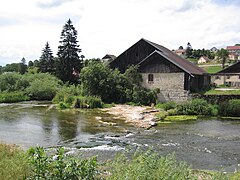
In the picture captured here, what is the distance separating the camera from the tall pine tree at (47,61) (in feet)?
163

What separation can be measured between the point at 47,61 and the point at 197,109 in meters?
38.3

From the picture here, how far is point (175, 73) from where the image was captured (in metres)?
26.7

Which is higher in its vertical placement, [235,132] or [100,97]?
[100,97]

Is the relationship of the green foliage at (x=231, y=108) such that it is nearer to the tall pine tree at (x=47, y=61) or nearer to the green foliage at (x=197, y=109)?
the green foliage at (x=197, y=109)

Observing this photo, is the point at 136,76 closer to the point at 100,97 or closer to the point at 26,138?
the point at 100,97

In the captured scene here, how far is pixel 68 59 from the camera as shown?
140 feet

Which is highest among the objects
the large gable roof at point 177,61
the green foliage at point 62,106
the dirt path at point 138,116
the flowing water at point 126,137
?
the large gable roof at point 177,61

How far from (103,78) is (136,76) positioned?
11.2ft

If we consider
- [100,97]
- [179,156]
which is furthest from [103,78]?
[179,156]

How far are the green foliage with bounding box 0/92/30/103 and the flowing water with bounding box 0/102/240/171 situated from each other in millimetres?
11196

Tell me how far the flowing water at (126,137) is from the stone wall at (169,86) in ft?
23.6

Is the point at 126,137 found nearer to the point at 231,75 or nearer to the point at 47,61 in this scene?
the point at 231,75

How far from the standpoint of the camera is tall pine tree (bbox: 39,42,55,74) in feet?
163

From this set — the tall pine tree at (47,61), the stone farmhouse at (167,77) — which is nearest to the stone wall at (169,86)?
the stone farmhouse at (167,77)
